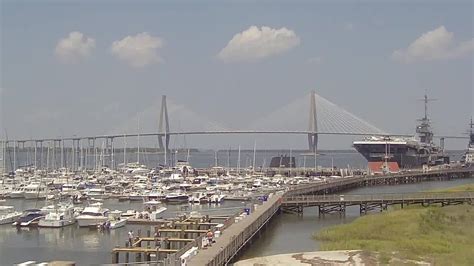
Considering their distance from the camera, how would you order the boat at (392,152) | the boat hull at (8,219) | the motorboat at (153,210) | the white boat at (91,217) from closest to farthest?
the white boat at (91,217), the boat hull at (8,219), the motorboat at (153,210), the boat at (392,152)

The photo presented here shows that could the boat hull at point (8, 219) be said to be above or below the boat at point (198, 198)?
below

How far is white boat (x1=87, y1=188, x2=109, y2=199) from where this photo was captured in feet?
187

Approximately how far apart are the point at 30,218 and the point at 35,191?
1878 centimetres

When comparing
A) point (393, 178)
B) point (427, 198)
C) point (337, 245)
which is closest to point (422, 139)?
point (393, 178)

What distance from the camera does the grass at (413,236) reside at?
84.8ft

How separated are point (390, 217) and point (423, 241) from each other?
909 cm

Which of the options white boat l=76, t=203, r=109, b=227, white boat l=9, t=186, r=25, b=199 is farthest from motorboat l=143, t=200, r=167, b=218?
white boat l=9, t=186, r=25, b=199

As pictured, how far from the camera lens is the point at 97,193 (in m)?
58.0

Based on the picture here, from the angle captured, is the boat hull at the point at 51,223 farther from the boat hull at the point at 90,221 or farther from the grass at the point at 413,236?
the grass at the point at 413,236

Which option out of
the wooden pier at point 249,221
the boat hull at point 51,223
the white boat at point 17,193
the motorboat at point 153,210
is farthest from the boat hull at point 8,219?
the white boat at point 17,193

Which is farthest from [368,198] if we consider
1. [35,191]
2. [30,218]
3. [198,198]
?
[35,191]

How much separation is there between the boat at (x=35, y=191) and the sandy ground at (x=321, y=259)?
34870 millimetres

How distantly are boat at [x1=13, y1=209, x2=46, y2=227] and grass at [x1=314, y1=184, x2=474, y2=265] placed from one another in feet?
56.2

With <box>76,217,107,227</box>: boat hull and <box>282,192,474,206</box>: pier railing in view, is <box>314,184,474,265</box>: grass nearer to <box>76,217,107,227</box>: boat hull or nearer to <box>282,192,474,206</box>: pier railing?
<box>282,192,474,206</box>: pier railing
